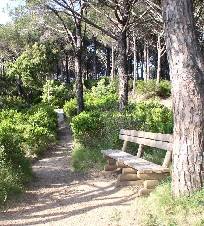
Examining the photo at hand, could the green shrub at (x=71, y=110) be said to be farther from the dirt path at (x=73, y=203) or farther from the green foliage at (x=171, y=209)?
the green foliage at (x=171, y=209)

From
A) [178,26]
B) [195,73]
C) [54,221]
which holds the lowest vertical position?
[54,221]

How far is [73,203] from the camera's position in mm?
7551

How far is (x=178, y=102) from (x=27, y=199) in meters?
3.54

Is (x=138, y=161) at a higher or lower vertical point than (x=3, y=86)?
lower

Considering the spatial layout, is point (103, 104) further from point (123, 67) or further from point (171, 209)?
A: point (171, 209)

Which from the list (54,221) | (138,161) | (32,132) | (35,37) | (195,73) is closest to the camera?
(195,73)

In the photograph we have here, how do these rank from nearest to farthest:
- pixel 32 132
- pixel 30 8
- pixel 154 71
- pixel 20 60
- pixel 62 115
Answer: pixel 32 132
pixel 30 8
pixel 62 115
pixel 20 60
pixel 154 71

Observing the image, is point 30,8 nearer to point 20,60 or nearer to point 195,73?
point 195,73

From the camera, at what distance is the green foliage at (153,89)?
32875mm

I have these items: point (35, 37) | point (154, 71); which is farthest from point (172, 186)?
point (154, 71)

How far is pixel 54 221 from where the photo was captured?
657cm

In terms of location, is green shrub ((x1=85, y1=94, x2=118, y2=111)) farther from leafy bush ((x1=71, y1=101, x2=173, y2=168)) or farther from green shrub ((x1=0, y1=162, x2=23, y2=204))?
green shrub ((x1=0, y1=162, x2=23, y2=204))

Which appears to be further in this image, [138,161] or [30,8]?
[30,8]

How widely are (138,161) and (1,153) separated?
2544mm
